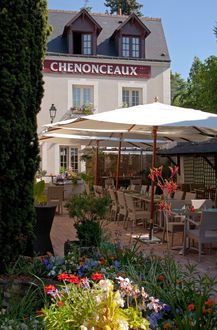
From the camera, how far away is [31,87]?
17.5ft

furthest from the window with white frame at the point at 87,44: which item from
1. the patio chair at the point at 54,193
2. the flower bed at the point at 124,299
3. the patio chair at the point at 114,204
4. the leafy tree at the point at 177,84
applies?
the leafy tree at the point at 177,84

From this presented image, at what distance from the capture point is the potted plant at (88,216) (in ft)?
20.3

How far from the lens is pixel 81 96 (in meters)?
22.9

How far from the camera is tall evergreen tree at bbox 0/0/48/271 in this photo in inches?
194

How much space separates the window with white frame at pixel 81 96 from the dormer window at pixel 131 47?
2.71m

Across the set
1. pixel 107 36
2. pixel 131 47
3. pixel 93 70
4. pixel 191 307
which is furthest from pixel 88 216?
pixel 107 36

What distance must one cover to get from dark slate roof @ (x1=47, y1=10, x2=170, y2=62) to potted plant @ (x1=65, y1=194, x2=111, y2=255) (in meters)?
17.4

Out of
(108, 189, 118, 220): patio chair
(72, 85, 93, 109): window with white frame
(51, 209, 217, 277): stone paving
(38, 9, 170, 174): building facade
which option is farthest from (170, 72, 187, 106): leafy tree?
(51, 209, 217, 277): stone paving

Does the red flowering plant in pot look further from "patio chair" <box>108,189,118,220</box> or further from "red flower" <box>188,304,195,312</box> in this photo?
"patio chair" <box>108,189,118,220</box>

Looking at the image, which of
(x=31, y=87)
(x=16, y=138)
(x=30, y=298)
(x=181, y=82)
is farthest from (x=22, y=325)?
(x=181, y=82)

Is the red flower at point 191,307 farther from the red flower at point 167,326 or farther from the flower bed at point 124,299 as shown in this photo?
the red flower at point 167,326

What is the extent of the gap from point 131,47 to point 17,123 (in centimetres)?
1951

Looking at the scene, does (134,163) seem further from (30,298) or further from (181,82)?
(181,82)

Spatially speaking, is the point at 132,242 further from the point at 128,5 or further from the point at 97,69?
the point at 128,5
